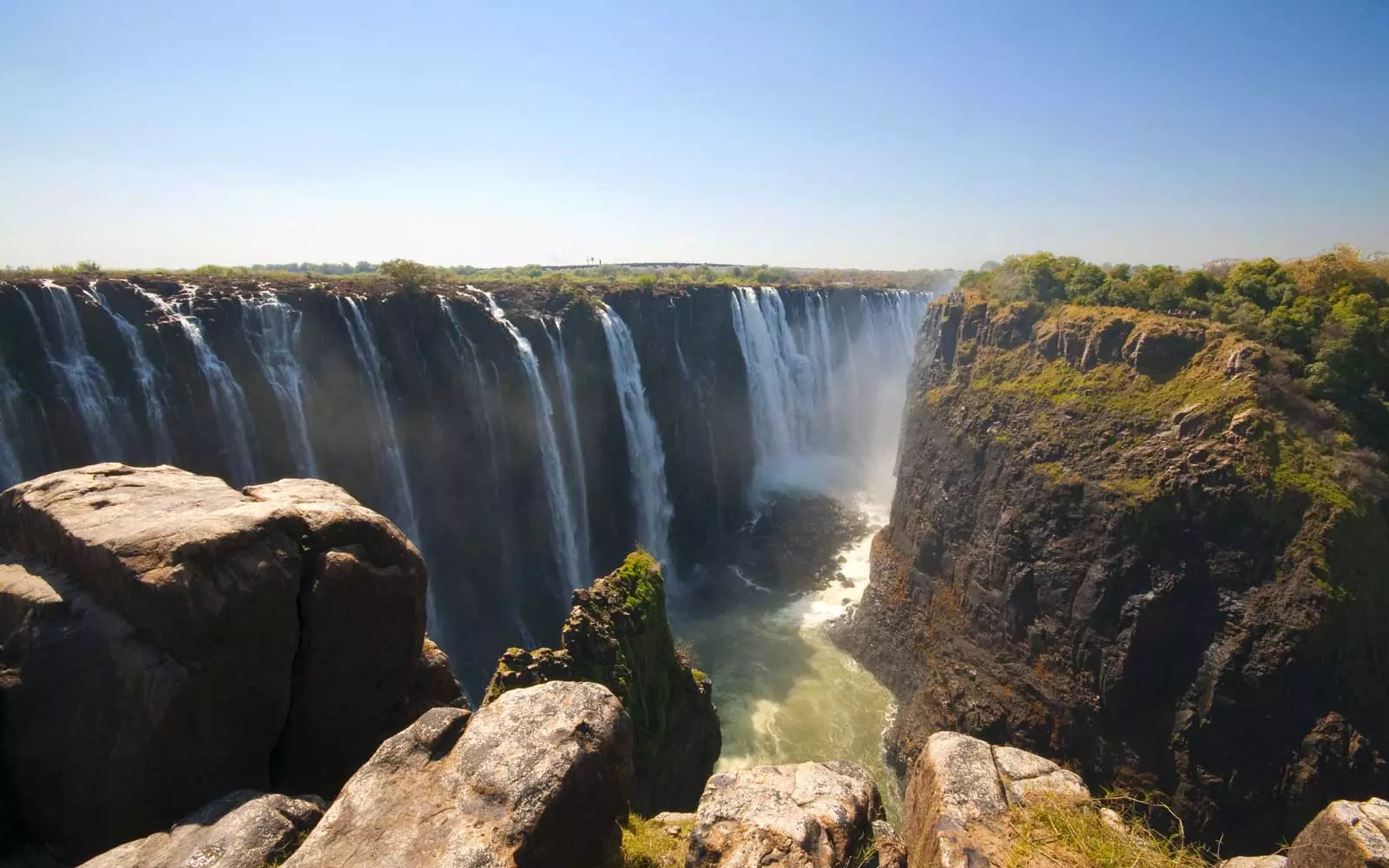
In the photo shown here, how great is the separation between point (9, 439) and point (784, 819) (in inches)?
842

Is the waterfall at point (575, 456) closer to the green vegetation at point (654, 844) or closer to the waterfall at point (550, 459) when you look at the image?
the waterfall at point (550, 459)

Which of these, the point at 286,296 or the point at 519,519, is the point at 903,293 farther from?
the point at 286,296

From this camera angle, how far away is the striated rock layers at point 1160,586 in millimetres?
16078

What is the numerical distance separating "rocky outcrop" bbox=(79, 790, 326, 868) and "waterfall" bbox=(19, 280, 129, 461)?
16.6 metres

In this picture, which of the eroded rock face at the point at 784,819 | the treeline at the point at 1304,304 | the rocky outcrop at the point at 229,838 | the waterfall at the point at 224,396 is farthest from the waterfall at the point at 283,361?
the treeline at the point at 1304,304

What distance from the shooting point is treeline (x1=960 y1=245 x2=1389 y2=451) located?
1977 cm

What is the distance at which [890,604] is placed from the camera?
2711cm

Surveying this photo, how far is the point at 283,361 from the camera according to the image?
21.8 m

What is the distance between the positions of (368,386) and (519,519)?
8.16 metres

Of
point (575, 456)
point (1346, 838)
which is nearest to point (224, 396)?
point (575, 456)

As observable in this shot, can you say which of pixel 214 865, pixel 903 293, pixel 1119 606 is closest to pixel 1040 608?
pixel 1119 606

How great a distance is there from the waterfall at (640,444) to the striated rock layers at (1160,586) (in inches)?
479

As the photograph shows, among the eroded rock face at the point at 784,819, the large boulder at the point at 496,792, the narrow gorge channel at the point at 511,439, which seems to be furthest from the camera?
the narrow gorge channel at the point at 511,439

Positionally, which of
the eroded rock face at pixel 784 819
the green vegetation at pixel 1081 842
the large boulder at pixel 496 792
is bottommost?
the eroded rock face at pixel 784 819
